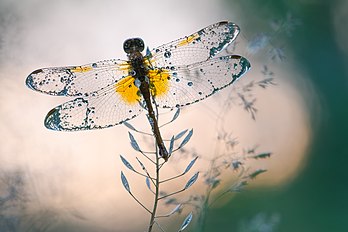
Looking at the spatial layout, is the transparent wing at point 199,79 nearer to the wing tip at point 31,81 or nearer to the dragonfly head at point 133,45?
the dragonfly head at point 133,45

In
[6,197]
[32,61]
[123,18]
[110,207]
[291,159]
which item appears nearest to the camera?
[6,197]

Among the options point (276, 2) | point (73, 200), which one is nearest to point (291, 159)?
point (276, 2)

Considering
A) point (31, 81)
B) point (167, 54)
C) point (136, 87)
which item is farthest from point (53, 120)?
point (167, 54)

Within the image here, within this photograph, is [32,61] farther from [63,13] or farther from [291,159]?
[291,159]

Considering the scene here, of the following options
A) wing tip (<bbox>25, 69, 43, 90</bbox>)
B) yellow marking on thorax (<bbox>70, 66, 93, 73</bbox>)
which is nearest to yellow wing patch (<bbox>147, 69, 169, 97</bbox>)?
yellow marking on thorax (<bbox>70, 66, 93, 73</bbox>)

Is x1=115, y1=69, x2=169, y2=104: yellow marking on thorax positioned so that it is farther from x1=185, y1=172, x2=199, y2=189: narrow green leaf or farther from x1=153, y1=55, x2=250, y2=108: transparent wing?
x1=185, y1=172, x2=199, y2=189: narrow green leaf

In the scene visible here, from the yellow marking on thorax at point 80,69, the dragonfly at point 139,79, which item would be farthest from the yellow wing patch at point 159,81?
the yellow marking on thorax at point 80,69
